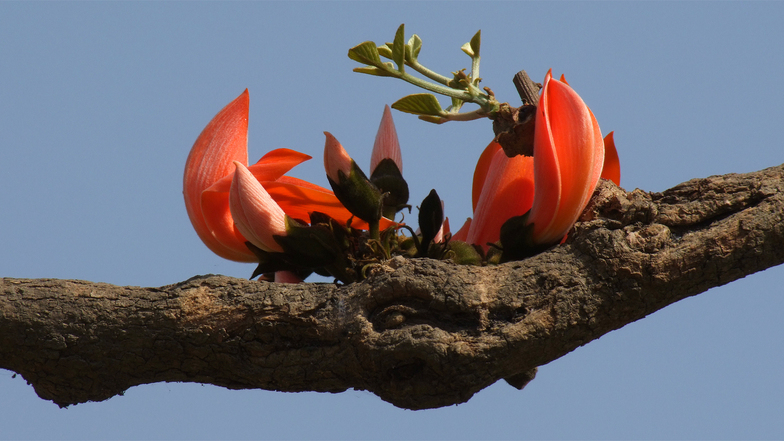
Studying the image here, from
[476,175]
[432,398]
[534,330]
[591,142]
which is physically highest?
[476,175]

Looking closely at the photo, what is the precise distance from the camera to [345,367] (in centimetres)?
157

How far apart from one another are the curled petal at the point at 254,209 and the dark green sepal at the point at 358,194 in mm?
146

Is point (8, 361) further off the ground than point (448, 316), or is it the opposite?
point (448, 316)

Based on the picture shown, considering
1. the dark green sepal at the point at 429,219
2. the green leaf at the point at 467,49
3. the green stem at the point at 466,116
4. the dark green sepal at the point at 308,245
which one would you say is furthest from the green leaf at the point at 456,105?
the dark green sepal at the point at 308,245

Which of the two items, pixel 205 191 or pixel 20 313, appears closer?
pixel 20 313

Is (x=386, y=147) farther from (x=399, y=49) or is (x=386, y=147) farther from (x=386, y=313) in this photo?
(x=386, y=313)

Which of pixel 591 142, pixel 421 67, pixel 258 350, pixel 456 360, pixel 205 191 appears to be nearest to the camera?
pixel 456 360

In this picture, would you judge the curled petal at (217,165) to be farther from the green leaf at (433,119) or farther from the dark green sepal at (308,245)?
the green leaf at (433,119)

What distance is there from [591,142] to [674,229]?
26cm

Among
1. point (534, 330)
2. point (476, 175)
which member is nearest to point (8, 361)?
point (534, 330)

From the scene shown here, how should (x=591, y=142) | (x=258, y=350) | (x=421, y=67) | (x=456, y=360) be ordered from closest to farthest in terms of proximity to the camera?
1. (x=456, y=360)
2. (x=258, y=350)
3. (x=591, y=142)
4. (x=421, y=67)

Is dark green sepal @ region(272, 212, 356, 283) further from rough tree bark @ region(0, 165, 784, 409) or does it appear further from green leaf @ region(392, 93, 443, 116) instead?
green leaf @ region(392, 93, 443, 116)

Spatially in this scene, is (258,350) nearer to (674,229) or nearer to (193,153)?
(193,153)

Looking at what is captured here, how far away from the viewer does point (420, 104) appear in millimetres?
1971
